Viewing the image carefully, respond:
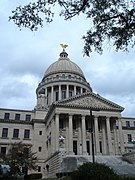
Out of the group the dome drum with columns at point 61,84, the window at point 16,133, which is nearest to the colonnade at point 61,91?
the dome drum with columns at point 61,84

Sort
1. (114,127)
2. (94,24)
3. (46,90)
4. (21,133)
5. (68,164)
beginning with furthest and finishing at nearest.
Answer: (46,90), (21,133), (114,127), (68,164), (94,24)

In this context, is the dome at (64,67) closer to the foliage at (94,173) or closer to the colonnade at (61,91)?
the colonnade at (61,91)

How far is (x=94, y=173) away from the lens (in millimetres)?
15523

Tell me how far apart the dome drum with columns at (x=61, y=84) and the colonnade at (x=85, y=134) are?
18.3 meters

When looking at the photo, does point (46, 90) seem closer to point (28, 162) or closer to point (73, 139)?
point (73, 139)

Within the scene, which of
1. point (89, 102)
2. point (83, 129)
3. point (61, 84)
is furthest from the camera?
point (61, 84)

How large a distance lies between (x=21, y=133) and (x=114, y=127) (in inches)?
939

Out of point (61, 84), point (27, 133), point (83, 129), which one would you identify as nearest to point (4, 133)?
point (27, 133)

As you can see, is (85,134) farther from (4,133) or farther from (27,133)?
(4,133)

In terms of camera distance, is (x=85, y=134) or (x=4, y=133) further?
(x=4, y=133)

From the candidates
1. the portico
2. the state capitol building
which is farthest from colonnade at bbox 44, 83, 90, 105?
the portico

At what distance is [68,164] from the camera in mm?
37875

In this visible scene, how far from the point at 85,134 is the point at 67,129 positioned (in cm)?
431

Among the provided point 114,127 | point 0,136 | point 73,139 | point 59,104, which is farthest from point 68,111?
point 0,136
